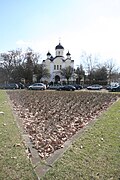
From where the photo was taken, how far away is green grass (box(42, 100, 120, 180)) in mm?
5129

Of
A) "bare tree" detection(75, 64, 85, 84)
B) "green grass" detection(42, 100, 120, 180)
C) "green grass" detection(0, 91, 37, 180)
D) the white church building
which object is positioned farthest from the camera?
the white church building

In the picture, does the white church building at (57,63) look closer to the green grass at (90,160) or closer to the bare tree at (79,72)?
the bare tree at (79,72)

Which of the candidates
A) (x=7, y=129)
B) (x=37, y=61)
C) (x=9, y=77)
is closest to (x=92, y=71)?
(x=37, y=61)

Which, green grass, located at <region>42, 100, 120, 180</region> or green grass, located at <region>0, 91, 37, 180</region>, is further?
green grass, located at <region>42, 100, 120, 180</region>

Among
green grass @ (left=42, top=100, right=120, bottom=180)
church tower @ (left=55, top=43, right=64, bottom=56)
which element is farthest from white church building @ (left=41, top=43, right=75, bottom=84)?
green grass @ (left=42, top=100, right=120, bottom=180)

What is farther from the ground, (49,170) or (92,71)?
(92,71)

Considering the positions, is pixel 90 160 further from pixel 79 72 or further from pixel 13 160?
pixel 79 72

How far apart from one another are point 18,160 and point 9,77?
80.1 metres

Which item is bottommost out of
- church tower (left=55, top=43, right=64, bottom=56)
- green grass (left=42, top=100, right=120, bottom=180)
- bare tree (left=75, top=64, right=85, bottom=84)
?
green grass (left=42, top=100, right=120, bottom=180)

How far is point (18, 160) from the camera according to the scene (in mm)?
5789

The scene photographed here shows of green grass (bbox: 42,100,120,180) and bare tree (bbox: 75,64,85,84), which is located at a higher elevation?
bare tree (bbox: 75,64,85,84)

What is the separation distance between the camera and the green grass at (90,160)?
5.13 meters

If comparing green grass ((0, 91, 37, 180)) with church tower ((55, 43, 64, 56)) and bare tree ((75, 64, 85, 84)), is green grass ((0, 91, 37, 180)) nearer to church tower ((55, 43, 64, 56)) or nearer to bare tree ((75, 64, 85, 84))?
bare tree ((75, 64, 85, 84))

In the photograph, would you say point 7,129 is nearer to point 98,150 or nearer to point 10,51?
point 98,150
